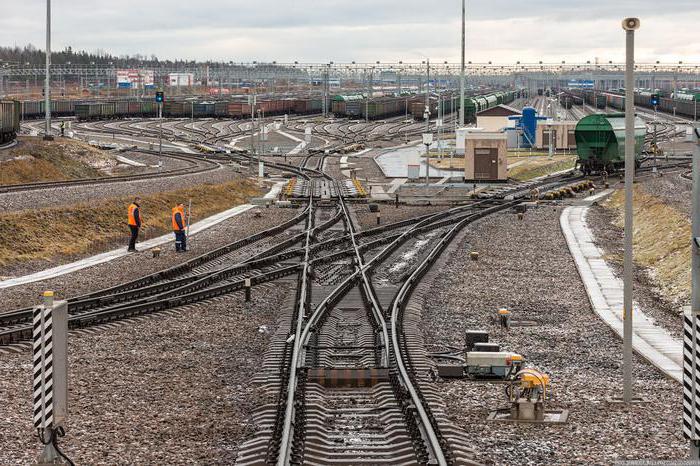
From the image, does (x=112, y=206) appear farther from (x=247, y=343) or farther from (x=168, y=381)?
(x=168, y=381)

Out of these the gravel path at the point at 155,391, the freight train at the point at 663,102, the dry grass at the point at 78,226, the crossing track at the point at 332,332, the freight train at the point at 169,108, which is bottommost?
the gravel path at the point at 155,391

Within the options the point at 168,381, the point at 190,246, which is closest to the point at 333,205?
the point at 190,246

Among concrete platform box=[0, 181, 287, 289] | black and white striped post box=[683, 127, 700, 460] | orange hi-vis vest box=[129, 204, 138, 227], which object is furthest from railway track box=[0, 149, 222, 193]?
black and white striped post box=[683, 127, 700, 460]

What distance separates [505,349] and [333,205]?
28153 millimetres

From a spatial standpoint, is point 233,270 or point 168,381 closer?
point 168,381

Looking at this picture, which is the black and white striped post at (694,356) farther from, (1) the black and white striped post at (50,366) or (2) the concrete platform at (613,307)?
(1) the black and white striped post at (50,366)

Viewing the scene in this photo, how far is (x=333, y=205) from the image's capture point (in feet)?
150

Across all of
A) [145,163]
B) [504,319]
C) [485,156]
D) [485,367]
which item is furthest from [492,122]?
[485,367]

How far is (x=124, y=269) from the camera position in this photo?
2745 centimetres

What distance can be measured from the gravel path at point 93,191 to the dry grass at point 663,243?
18.5 metres

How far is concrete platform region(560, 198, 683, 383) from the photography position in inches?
690

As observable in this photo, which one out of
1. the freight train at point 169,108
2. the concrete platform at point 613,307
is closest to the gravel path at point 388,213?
the concrete platform at point 613,307

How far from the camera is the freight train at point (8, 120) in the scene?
60.2 meters

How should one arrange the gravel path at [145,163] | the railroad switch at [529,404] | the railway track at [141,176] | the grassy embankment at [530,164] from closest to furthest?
the railroad switch at [529,404] → the railway track at [141,176] → the gravel path at [145,163] → the grassy embankment at [530,164]
